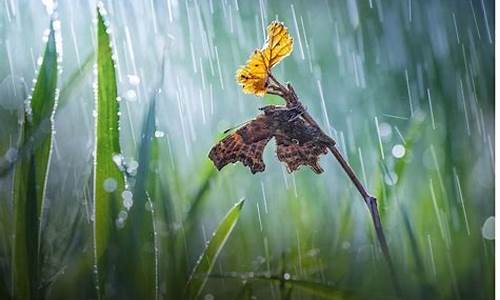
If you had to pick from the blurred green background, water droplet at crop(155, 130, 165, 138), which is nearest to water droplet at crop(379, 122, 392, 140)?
the blurred green background

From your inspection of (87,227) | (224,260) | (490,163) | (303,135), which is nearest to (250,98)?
(303,135)

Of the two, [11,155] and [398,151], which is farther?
[398,151]

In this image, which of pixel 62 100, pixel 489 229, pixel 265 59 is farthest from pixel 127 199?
pixel 489 229

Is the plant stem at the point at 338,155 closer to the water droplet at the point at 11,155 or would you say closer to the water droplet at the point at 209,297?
the water droplet at the point at 209,297

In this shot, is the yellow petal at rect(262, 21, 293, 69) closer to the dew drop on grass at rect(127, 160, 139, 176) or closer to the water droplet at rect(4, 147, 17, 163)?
the dew drop on grass at rect(127, 160, 139, 176)

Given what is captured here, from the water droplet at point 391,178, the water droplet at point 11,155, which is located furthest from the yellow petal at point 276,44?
the water droplet at point 11,155

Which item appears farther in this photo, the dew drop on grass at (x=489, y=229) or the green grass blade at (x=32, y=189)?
the dew drop on grass at (x=489, y=229)

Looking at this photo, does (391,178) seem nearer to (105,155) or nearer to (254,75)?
(254,75)
